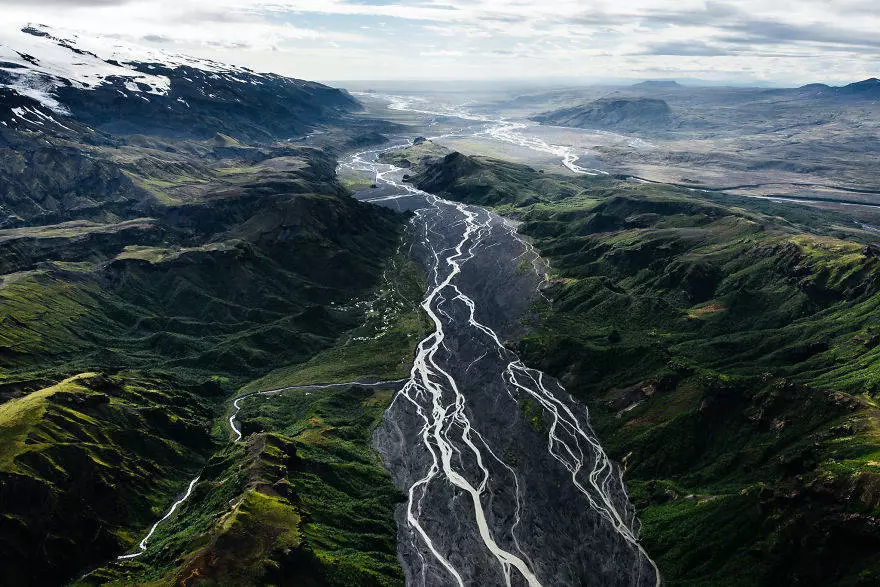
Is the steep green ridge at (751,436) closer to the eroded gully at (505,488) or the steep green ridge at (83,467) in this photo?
the eroded gully at (505,488)

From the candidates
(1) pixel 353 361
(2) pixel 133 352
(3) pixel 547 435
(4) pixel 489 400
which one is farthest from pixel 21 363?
(3) pixel 547 435

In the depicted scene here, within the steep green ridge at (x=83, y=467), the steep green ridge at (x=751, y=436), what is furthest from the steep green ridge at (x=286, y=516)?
the steep green ridge at (x=751, y=436)

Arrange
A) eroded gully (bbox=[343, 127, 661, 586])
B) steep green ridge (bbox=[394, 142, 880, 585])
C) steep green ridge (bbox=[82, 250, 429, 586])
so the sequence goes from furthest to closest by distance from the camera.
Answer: eroded gully (bbox=[343, 127, 661, 586]) → steep green ridge (bbox=[394, 142, 880, 585]) → steep green ridge (bbox=[82, 250, 429, 586])

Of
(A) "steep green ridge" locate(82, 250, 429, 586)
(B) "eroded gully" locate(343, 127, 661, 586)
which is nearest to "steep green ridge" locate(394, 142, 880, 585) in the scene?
(B) "eroded gully" locate(343, 127, 661, 586)

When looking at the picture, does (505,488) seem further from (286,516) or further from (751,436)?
(751,436)

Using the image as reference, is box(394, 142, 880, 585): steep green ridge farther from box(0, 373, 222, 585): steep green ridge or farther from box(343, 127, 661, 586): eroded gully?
box(0, 373, 222, 585): steep green ridge

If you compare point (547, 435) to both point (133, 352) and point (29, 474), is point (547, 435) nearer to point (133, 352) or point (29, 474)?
point (29, 474)

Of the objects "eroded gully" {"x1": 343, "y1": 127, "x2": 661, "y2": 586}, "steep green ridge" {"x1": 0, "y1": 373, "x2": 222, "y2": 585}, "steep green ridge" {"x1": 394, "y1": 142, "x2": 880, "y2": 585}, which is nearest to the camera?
"steep green ridge" {"x1": 394, "y1": 142, "x2": 880, "y2": 585}

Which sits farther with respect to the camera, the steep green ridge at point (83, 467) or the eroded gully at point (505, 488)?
the eroded gully at point (505, 488)
